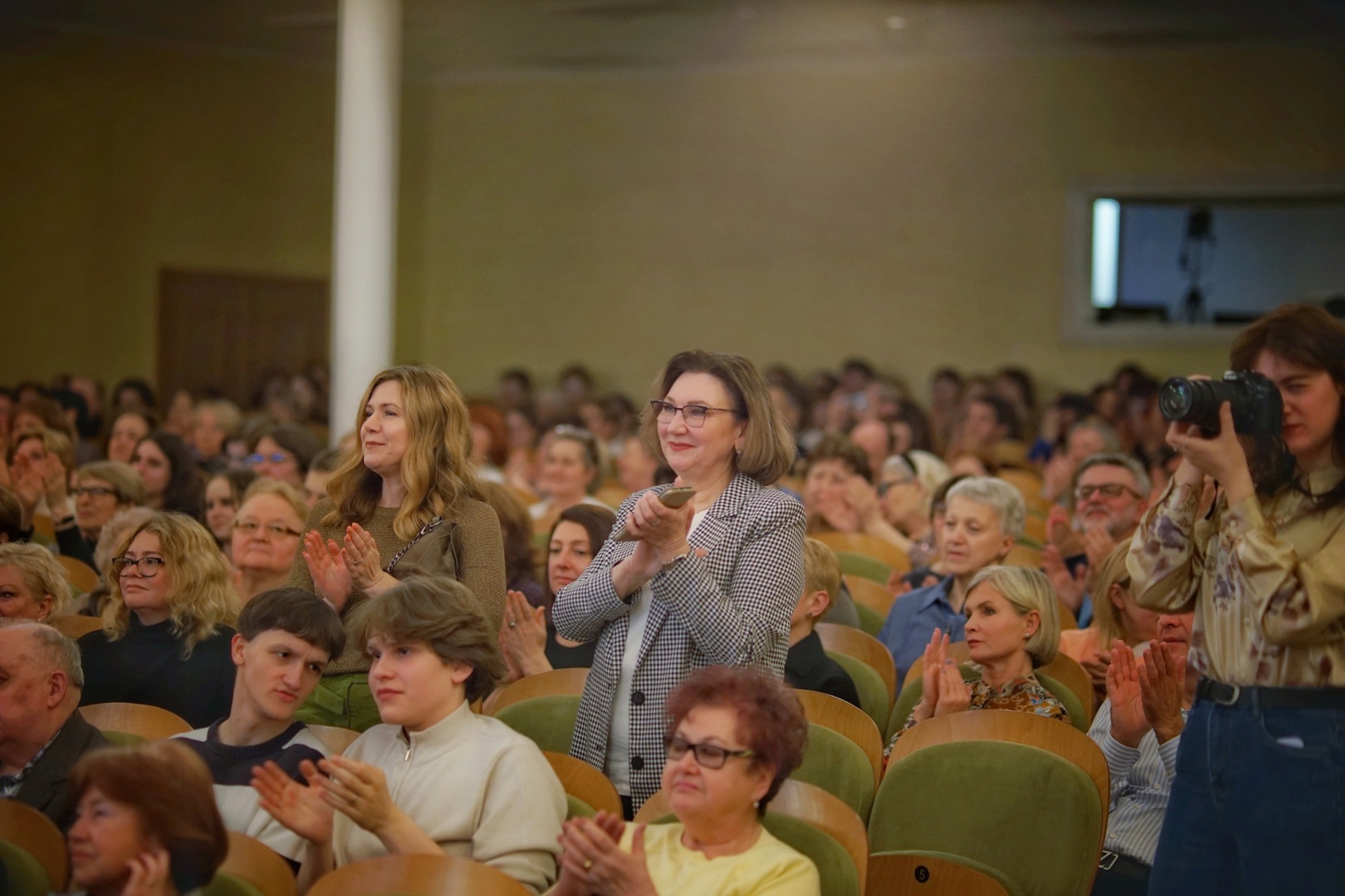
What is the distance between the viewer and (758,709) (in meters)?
2.19

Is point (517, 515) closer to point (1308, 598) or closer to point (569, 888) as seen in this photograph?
point (569, 888)

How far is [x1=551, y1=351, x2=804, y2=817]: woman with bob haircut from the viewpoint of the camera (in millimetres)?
2477

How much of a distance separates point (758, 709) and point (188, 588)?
6.12 ft

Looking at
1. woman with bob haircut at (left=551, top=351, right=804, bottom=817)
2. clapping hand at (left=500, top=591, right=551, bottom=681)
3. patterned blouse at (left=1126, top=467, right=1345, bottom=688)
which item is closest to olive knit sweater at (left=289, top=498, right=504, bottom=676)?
woman with bob haircut at (left=551, top=351, right=804, bottom=817)

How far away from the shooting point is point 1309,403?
6.75 ft

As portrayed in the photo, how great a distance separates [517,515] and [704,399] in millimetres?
1880

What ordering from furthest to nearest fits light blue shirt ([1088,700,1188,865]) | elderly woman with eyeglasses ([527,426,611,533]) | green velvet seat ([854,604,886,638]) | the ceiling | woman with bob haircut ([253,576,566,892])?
the ceiling
elderly woman with eyeglasses ([527,426,611,533])
green velvet seat ([854,604,886,638])
light blue shirt ([1088,700,1188,865])
woman with bob haircut ([253,576,566,892])

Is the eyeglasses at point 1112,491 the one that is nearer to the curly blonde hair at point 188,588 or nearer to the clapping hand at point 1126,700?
the clapping hand at point 1126,700

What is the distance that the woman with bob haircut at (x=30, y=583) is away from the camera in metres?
3.48

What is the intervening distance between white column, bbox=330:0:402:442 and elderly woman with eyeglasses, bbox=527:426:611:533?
52.2 inches

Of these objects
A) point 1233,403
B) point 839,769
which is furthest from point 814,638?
point 1233,403

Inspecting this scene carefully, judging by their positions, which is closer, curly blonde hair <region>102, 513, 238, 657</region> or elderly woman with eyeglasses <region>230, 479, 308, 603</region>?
curly blonde hair <region>102, 513, 238, 657</region>

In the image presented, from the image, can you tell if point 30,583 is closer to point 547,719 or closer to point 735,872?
point 547,719

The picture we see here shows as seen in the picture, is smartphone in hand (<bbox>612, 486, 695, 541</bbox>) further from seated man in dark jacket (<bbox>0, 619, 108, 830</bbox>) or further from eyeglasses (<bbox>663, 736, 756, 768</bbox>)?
seated man in dark jacket (<bbox>0, 619, 108, 830</bbox>)
